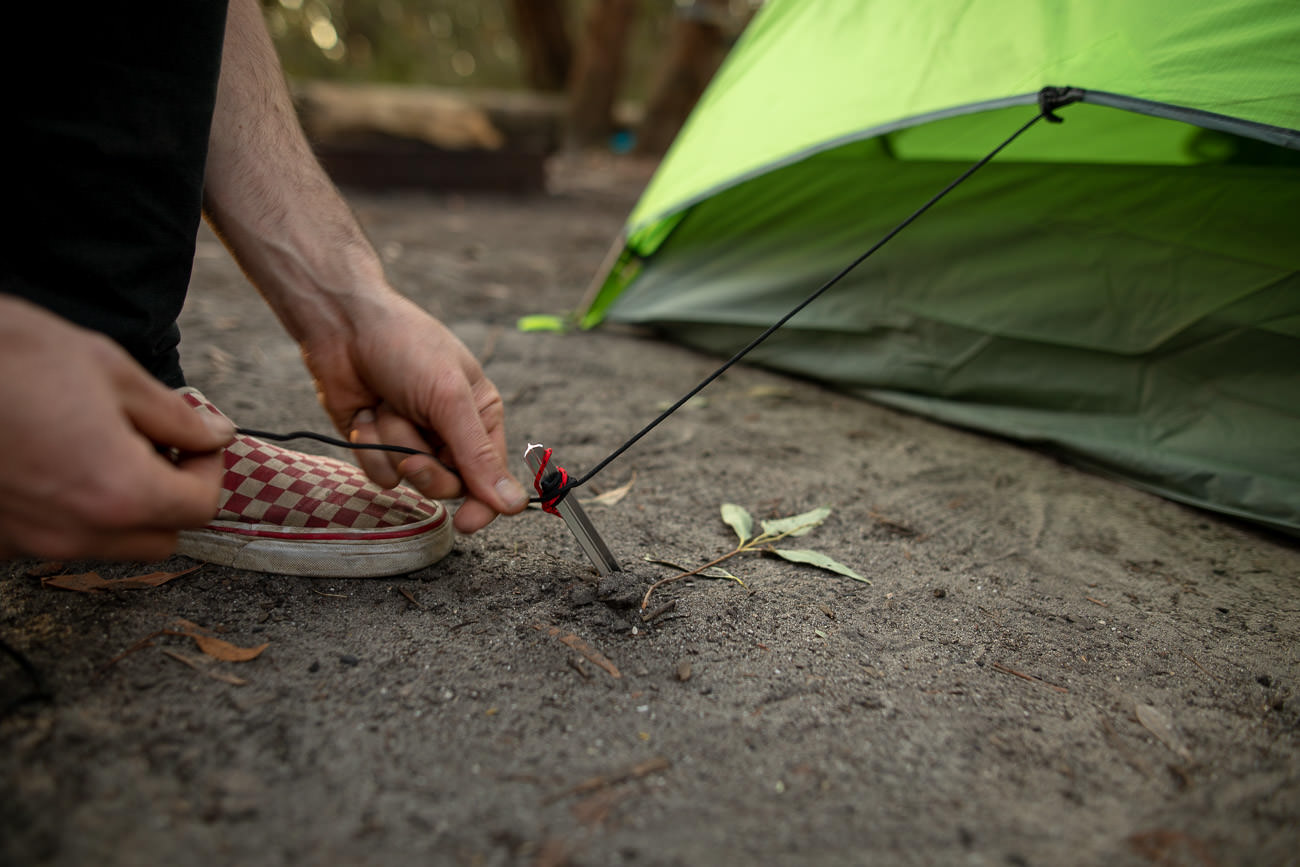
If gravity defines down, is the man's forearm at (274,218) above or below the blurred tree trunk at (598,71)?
below

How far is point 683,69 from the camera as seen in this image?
5.99m

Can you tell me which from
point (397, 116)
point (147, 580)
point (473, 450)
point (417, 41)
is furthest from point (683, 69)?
point (417, 41)

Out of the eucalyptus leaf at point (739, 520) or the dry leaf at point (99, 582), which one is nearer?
the dry leaf at point (99, 582)

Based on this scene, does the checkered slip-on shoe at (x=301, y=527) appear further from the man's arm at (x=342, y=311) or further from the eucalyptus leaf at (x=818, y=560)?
the eucalyptus leaf at (x=818, y=560)

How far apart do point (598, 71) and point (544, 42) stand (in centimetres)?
118

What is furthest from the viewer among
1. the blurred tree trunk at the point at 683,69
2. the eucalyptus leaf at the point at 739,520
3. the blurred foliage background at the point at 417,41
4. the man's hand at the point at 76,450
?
the blurred foliage background at the point at 417,41

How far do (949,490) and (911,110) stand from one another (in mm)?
705

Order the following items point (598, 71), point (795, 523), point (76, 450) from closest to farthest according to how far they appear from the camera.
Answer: point (76, 450), point (795, 523), point (598, 71)

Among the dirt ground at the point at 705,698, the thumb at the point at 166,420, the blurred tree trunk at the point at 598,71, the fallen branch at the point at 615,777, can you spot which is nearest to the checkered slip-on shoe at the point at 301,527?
the dirt ground at the point at 705,698

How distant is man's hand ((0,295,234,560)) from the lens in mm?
611

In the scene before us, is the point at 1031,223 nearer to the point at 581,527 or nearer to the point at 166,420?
the point at 581,527

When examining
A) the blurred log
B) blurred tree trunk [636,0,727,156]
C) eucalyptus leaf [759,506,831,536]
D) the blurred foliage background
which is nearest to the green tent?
eucalyptus leaf [759,506,831,536]

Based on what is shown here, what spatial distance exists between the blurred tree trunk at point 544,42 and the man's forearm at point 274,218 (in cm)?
675

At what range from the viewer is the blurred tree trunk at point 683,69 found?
19.0ft
